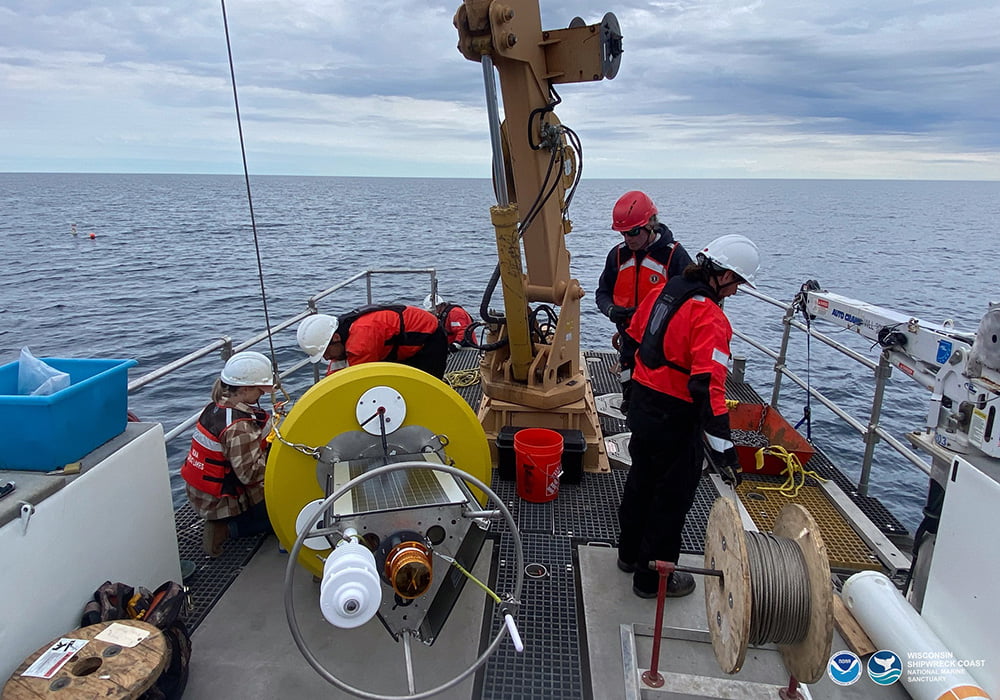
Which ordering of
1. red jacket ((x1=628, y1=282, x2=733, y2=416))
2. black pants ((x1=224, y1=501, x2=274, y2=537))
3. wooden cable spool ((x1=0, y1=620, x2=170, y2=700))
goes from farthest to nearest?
1. black pants ((x1=224, y1=501, x2=274, y2=537))
2. red jacket ((x1=628, y1=282, x2=733, y2=416))
3. wooden cable spool ((x1=0, y1=620, x2=170, y2=700))

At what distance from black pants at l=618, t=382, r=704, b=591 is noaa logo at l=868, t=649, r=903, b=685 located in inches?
39.0

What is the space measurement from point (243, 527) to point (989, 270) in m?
35.3

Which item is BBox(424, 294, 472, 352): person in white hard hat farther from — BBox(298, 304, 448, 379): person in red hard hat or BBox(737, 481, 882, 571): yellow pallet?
BBox(737, 481, 882, 571): yellow pallet

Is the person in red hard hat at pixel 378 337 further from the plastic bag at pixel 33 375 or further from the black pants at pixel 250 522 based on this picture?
the plastic bag at pixel 33 375

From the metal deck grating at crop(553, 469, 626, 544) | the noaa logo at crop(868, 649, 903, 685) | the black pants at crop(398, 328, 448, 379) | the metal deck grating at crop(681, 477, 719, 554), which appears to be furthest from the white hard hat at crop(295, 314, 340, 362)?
the noaa logo at crop(868, 649, 903, 685)

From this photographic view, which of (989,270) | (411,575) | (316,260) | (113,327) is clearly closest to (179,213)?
(316,260)

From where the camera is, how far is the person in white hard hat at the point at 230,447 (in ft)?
11.5

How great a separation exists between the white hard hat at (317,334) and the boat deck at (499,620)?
1308 millimetres

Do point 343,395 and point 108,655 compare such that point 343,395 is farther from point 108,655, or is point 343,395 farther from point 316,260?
point 316,260

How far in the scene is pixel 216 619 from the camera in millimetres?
3197

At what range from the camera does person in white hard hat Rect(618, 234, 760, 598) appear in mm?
2971

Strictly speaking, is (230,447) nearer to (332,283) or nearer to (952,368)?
(952,368)

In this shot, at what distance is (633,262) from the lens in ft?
16.8

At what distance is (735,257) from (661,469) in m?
1.18
